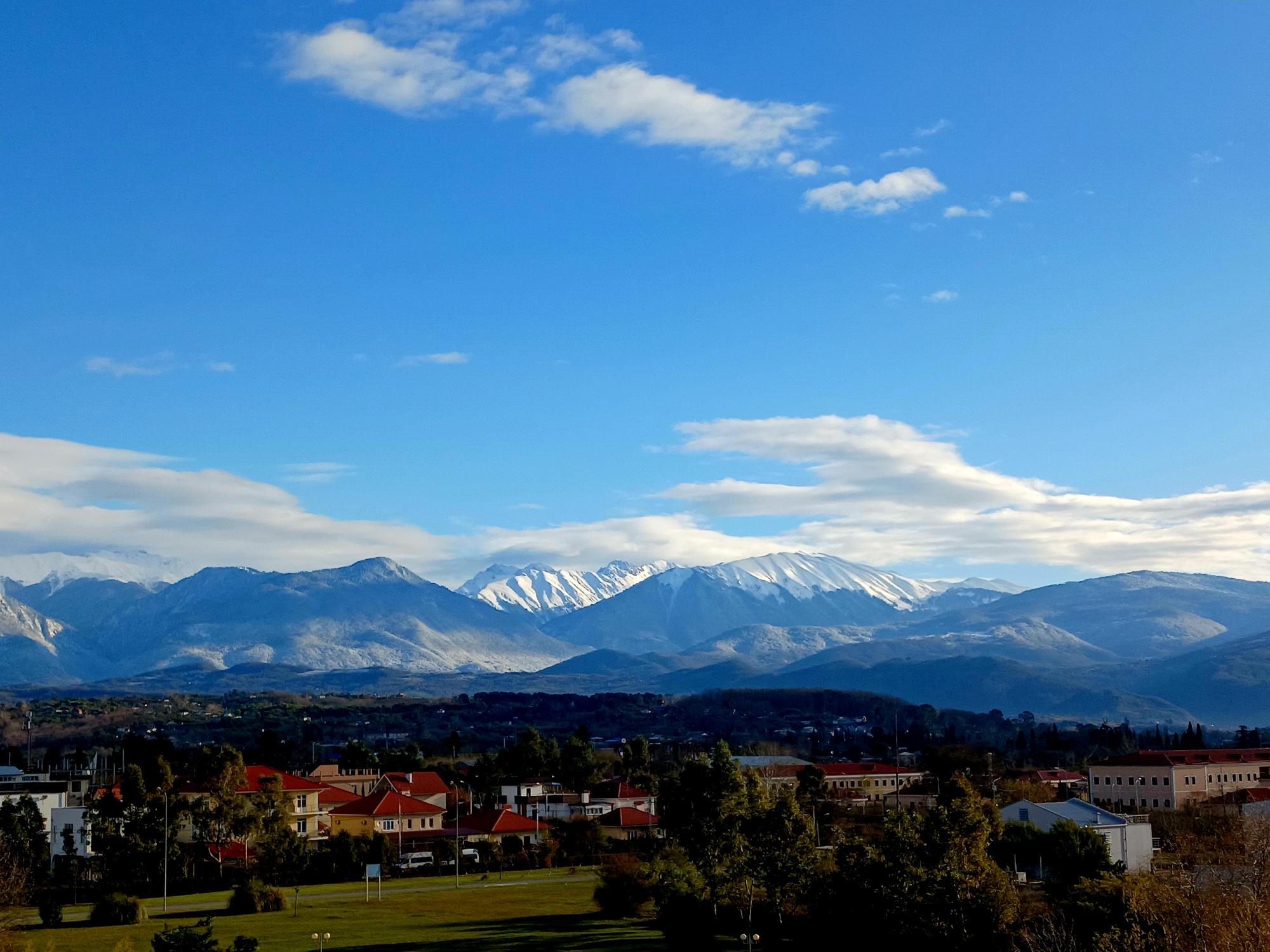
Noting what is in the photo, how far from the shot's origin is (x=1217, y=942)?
102ft

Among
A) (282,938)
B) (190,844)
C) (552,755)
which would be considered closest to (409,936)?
(282,938)

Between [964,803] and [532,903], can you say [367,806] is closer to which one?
[532,903]

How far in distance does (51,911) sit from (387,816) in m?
40.5

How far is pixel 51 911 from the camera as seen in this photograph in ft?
208

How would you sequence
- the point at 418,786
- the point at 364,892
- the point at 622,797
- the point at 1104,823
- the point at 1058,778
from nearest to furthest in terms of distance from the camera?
the point at 1104,823
the point at 364,892
the point at 622,797
the point at 418,786
the point at 1058,778

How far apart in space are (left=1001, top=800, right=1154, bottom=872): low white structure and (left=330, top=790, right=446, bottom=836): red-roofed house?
46.9 meters

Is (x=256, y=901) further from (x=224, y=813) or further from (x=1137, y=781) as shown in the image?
(x=1137, y=781)

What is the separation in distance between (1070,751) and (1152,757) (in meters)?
72.9

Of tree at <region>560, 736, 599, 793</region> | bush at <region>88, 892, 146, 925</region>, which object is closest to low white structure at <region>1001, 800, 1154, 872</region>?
bush at <region>88, 892, 146, 925</region>

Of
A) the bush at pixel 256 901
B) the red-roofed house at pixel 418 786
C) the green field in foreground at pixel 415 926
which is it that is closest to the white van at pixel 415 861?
the green field in foreground at pixel 415 926

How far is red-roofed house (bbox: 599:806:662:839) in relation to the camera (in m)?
103

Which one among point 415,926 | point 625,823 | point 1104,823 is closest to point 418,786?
point 625,823

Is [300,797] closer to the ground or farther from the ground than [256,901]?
farther from the ground

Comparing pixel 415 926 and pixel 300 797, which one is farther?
pixel 300 797
